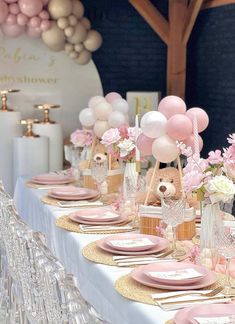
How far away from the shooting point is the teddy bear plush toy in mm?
2787

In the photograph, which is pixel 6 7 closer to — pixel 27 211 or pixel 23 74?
pixel 23 74

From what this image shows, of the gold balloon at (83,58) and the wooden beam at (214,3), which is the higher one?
the wooden beam at (214,3)

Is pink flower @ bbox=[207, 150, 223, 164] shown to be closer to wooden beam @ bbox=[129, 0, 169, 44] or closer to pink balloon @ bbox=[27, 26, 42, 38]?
pink balloon @ bbox=[27, 26, 42, 38]

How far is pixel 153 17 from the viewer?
530 cm

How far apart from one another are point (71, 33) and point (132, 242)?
285cm

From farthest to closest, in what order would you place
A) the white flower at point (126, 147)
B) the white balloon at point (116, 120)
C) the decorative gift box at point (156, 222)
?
the white balloon at point (116, 120) < the white flower at point (126, 147) < the decorative gift box at point (156, 222)

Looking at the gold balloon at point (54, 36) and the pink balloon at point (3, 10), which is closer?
the pink balloon at point (3, 10)

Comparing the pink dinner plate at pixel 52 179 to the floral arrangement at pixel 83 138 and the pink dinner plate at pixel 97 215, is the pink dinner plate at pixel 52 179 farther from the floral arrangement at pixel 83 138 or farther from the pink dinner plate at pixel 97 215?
the pink dinner plate at pixel 97 215

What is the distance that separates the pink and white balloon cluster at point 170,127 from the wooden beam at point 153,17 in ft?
8.32

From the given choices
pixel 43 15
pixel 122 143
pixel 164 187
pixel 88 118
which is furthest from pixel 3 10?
pixel 164 187

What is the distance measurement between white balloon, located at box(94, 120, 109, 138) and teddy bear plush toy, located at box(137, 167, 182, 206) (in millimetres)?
1068

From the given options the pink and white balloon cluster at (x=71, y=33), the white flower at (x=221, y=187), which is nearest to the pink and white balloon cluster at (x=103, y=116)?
the pink and white balloon cluster at (x=71, y=33)

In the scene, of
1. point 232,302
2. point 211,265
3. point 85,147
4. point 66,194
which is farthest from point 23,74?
point 232,302

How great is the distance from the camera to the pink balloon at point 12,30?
4.99m
